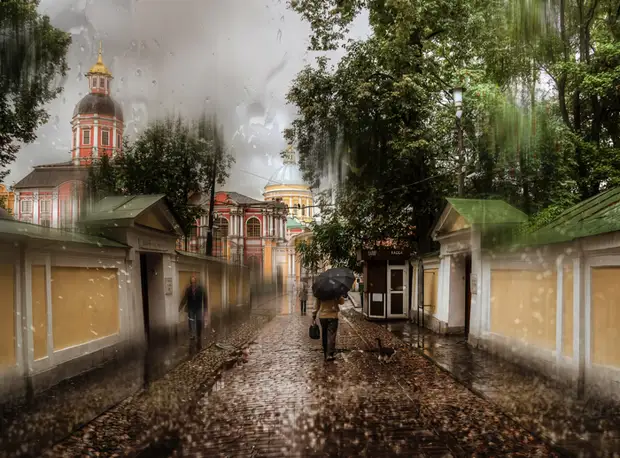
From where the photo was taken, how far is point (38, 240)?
29.1ft

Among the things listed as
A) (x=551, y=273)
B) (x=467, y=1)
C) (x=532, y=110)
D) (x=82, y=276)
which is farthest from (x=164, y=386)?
(x=467, y=1)

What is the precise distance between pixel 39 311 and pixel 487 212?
11.2m

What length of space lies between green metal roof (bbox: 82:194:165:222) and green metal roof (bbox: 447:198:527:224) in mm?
8323

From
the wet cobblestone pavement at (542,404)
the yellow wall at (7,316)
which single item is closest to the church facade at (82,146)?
the yellow wall at (7,316)

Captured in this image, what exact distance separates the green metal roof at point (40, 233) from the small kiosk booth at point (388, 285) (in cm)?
1511

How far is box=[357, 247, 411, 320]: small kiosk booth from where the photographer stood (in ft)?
81.9

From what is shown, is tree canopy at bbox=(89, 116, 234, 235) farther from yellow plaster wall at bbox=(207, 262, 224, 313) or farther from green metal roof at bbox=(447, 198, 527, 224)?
green metal roof at bbox=(447, 198, 527, 224)

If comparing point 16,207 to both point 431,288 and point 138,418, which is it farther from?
point 431,288

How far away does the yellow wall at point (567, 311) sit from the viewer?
9.52 meters

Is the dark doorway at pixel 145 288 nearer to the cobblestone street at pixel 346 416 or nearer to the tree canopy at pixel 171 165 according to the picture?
the tree canopy at pixel 171 165

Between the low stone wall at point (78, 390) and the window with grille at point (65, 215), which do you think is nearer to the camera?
the low stone wall at point (78, 390)

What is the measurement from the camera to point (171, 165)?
1612cm

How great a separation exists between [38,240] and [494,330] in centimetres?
1028

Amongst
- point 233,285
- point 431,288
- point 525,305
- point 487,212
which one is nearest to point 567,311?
point 525,305
